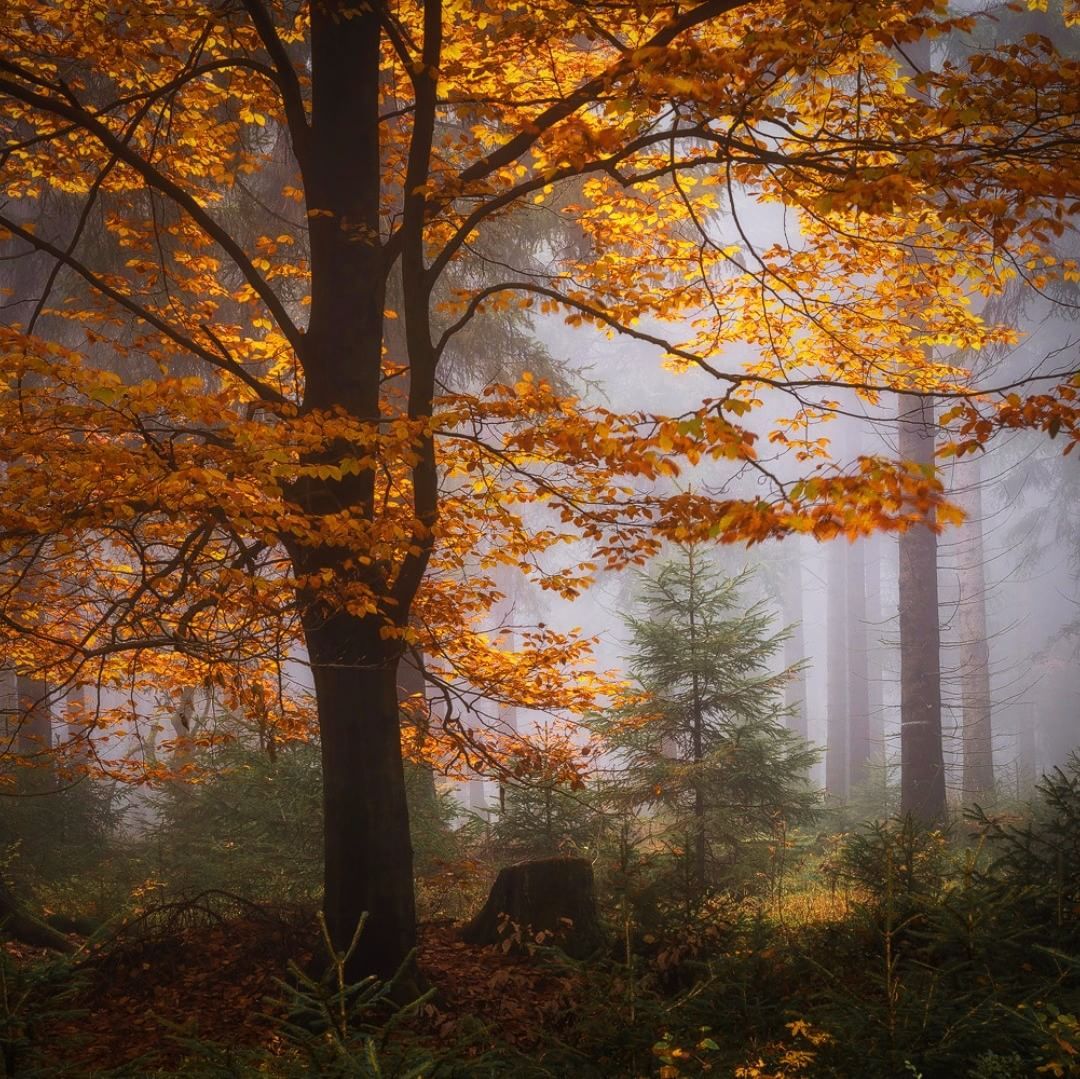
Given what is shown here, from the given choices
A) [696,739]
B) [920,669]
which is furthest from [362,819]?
[920,669]

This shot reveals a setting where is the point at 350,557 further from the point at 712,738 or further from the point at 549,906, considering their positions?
the point at 712,738

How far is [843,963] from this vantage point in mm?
6137

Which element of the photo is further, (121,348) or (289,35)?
(289,35)

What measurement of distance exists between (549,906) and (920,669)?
8909mm

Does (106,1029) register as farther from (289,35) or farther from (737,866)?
(289,35)

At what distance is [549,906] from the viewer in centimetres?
756

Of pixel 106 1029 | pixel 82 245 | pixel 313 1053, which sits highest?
pixel 82 245

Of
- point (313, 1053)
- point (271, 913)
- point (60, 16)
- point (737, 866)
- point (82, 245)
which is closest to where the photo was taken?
point (313, 1053)

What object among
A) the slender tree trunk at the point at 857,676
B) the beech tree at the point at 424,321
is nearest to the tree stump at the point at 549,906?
the beech tree at the point at 424,321

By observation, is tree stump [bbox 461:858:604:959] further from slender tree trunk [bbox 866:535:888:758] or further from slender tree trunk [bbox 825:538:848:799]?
slender tree trunk [bbox 866:535:888:758]

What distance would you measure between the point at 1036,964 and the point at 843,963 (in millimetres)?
1215

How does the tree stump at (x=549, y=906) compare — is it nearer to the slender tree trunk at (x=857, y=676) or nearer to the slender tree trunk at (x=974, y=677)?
the slender tree trunk at (x=974, y=677)

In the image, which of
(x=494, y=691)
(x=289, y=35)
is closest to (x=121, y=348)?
(x=289, y=35)

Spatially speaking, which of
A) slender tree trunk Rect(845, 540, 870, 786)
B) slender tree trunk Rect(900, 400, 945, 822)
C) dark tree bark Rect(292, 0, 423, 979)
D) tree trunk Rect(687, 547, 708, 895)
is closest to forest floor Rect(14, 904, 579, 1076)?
dark tree bark Rect(292, 0, 423, 979)
